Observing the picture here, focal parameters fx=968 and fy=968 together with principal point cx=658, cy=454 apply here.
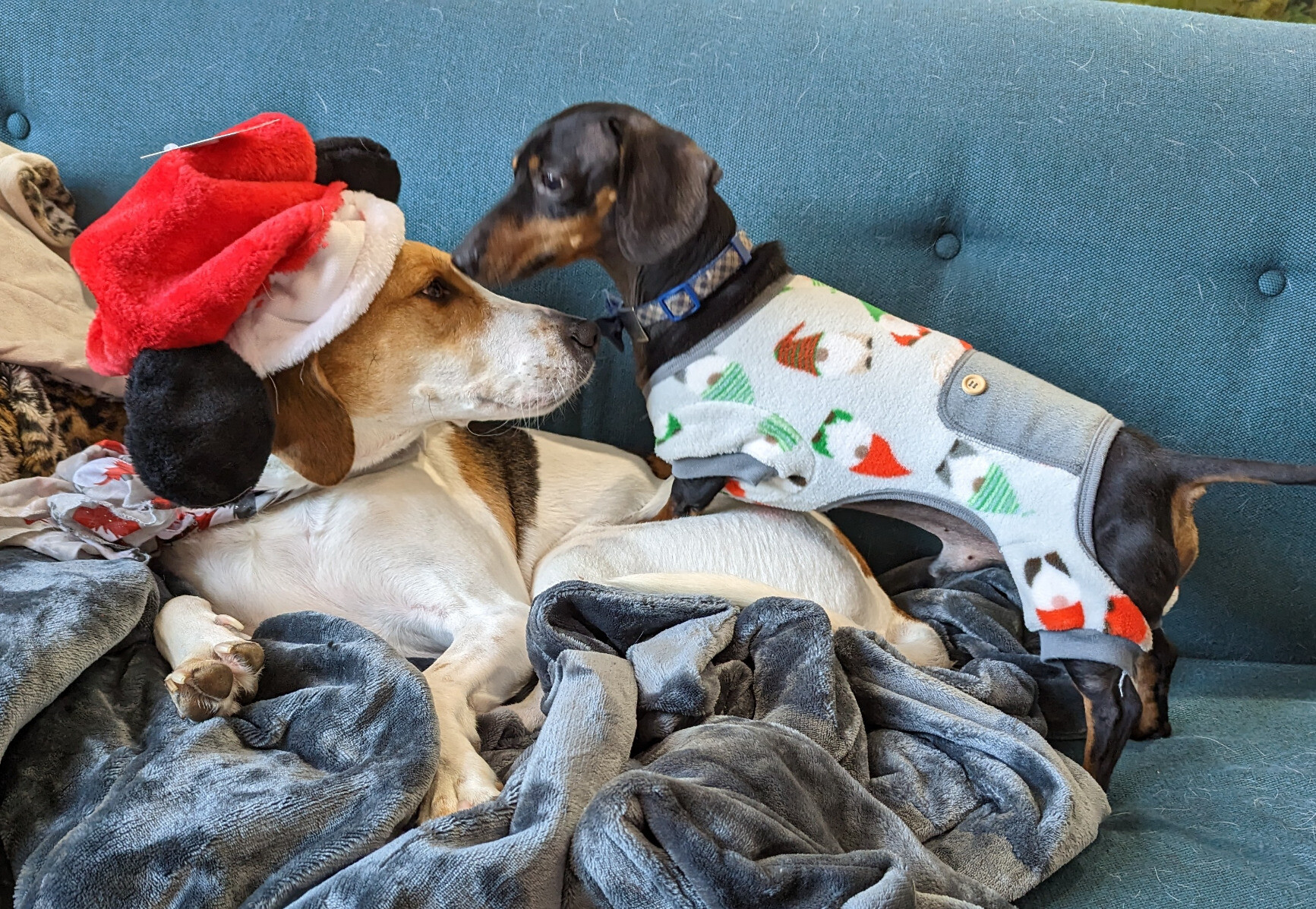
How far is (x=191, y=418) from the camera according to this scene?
1.08m

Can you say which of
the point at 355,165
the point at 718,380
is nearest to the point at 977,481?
the point at 718,380

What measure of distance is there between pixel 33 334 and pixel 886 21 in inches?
58.8

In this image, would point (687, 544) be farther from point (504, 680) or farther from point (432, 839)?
point (432, 839)

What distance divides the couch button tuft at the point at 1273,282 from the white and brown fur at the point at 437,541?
32.7 inches

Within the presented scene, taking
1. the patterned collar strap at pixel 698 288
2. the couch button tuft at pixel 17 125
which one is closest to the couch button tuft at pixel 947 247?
the patterned collar strap at pixel 698 288

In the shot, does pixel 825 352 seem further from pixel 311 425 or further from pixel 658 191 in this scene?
pixel 311 425

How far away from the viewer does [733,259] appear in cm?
150

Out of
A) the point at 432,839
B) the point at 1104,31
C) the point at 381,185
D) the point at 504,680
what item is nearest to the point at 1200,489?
the point at 1104,31

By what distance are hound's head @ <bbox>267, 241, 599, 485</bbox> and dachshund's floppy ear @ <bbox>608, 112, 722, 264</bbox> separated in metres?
0.17

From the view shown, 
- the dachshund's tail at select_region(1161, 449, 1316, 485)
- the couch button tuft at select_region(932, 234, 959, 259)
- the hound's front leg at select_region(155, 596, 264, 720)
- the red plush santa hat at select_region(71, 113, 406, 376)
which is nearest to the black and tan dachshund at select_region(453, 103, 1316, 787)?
the dachshund's tail at select_region(1161, 449, 1316, 485)

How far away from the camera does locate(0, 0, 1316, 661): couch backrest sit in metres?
1.65

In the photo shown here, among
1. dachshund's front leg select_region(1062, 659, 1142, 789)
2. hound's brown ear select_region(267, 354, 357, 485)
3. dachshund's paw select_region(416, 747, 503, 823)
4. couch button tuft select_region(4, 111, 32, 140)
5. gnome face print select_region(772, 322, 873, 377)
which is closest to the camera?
dachshund's paw select_region(416, 747, 503, 823)

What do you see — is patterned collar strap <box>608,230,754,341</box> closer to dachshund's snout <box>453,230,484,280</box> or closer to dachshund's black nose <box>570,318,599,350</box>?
dachshund's black nose <box>570,318,599,350</box>

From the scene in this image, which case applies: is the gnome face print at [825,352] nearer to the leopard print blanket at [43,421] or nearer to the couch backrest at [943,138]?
the couch backrest at [943,138]
